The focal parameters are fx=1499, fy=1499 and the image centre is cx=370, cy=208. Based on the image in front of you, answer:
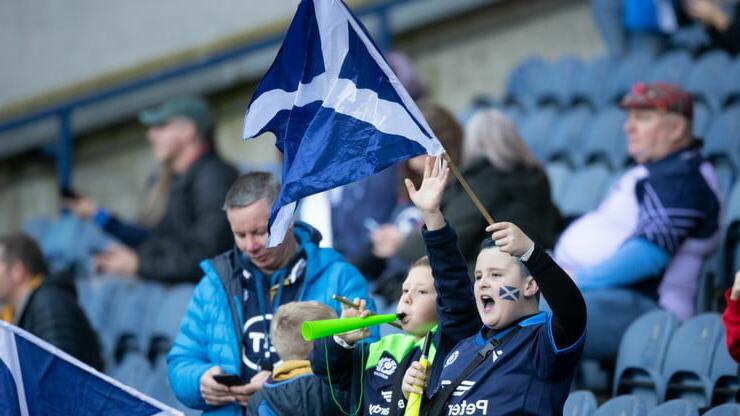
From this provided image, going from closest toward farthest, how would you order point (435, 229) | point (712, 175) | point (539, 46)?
point (435, 229)
point (712, 175)
point (539, 46)

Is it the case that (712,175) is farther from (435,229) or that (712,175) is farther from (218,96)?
(218,96)

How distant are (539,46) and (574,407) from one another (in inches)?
185

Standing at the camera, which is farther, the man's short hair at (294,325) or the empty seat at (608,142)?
the empty seat at (608,142)

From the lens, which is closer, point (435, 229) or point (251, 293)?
point (435, 229)

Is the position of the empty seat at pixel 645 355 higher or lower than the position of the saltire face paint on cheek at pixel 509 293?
lower

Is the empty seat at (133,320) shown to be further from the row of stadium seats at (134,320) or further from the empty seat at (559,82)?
the empty seat at (559,82)

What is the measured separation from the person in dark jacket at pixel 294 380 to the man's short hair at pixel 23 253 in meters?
1.91

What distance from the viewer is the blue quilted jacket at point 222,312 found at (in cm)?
498

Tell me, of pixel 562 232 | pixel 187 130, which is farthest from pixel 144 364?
pixel 562 232

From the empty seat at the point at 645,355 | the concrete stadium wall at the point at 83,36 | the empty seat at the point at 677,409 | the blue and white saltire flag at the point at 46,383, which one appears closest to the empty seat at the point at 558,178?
the empty seat at the point at 645,355

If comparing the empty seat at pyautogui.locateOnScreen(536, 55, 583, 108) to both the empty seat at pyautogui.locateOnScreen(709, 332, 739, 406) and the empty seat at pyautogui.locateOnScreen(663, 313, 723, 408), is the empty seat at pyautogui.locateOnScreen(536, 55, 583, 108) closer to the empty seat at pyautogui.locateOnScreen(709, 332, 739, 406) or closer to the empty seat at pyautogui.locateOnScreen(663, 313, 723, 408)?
the empty seat at pyautogui.locateOnScreen(663, 313, 723, 408)

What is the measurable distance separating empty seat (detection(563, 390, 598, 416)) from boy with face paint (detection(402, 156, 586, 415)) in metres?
0.67

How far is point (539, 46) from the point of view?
9.22 m

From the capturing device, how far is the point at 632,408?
4.61 meters
